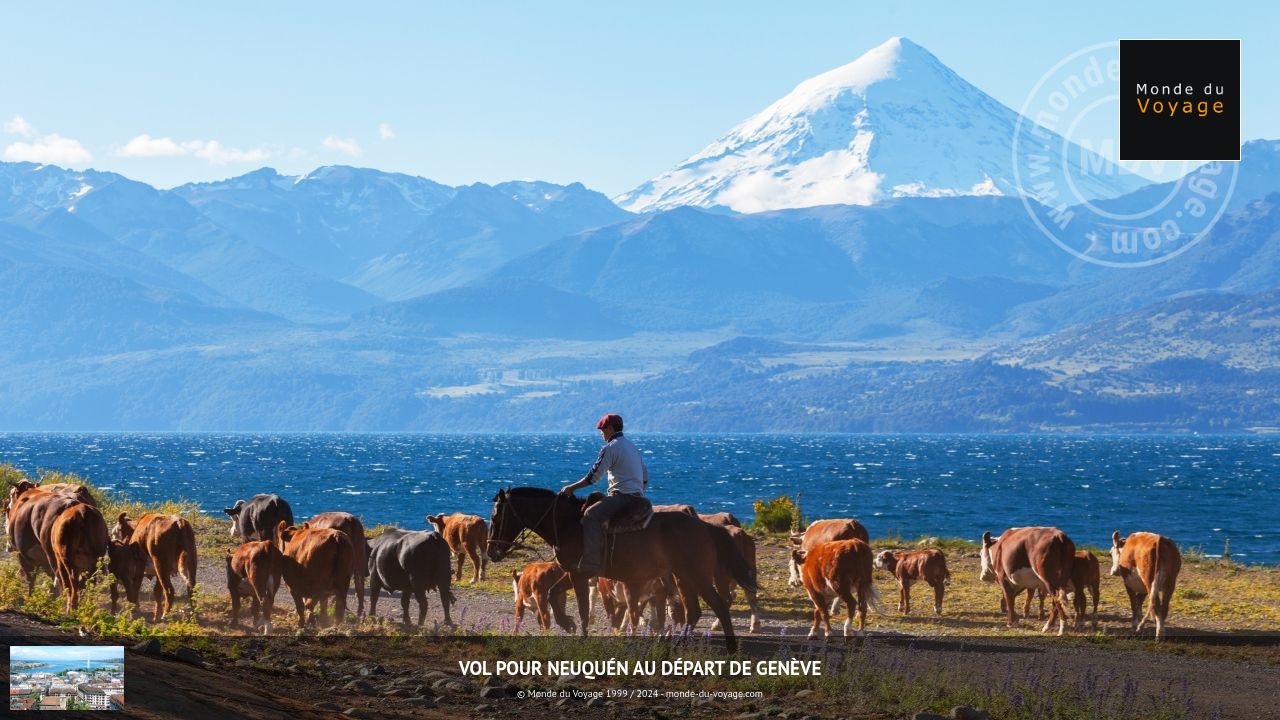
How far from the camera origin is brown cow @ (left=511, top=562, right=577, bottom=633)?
70.4 ft

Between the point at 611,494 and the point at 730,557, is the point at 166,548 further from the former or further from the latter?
the point at 730,557


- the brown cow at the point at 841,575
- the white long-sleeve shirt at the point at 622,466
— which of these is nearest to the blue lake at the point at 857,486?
the brown cow at the point at 841,575

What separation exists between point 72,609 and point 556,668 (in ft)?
21.9

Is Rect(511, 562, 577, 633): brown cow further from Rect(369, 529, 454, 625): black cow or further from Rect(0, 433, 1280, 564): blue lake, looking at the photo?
Rect(0, 433, 1280, 564): blue lake

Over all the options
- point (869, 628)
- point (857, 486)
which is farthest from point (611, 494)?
point (857, 486)

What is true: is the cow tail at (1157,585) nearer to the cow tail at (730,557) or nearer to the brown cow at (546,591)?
the cow tail at (730,557)

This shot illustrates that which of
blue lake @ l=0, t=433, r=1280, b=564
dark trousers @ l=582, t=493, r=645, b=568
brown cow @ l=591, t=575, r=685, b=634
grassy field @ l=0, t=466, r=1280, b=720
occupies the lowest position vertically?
blue lake @ l=0, t=433, r=1280, b=564

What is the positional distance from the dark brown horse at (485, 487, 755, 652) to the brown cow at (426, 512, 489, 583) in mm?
11225

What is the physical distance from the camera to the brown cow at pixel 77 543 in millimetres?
20719

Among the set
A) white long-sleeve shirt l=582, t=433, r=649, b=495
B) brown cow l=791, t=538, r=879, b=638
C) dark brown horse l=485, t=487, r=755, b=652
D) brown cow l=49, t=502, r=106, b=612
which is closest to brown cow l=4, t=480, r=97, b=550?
brown cow l=49, t=502, r=106, b=612

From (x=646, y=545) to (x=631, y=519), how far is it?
0.41 meters

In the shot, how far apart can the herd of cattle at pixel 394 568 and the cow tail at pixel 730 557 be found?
0.43 ft

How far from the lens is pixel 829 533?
87.8 feet

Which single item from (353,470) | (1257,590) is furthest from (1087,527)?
(353,470)
